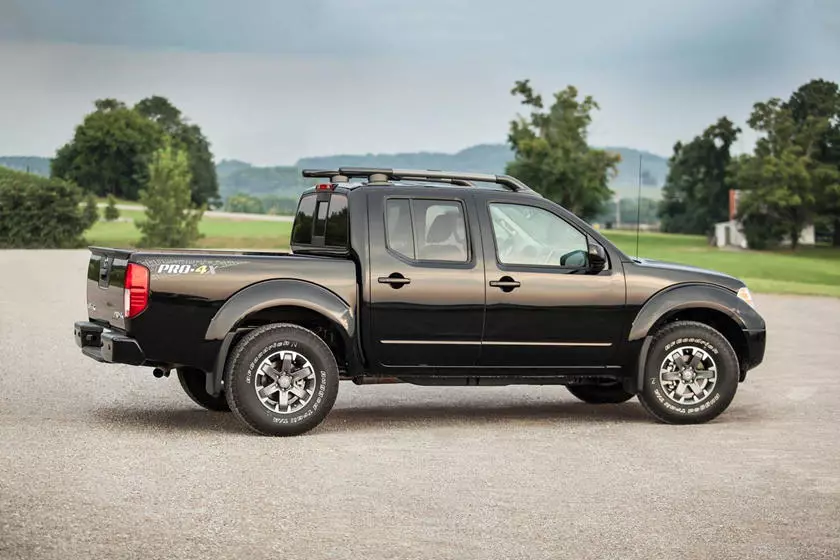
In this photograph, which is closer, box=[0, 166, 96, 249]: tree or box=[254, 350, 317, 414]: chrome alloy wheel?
box=[254, 350, 317, 414]: chrome alloy wheel

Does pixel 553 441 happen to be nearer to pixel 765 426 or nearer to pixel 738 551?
pixel 765 426

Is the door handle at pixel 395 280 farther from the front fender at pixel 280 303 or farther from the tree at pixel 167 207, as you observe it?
the tree at pixel 167 207

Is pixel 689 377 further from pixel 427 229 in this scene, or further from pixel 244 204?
pixel 244 204

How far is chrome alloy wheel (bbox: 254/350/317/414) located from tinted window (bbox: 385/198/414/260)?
1143 millimetres

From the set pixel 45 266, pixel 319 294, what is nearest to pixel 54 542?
pixel 319 294

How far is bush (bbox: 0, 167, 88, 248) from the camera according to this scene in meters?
58.1

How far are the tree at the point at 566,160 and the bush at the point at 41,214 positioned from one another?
36.2 m

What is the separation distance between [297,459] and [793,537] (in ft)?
11.3

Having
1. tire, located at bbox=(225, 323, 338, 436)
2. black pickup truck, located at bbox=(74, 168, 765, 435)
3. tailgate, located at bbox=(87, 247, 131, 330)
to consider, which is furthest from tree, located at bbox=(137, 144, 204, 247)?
tire, located at bbox=(225, 323, 338, 436)

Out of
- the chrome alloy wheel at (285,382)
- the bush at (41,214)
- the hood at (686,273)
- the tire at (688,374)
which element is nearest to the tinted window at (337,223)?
the chrome alloy wheel at (285,382)

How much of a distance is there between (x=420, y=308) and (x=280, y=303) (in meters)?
1.06

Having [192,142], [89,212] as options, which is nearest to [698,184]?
[192,142]

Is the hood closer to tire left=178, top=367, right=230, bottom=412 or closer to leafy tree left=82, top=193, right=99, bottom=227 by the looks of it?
tire left=178, top=367, right=230, bottom=412

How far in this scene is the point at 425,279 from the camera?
1095cm
